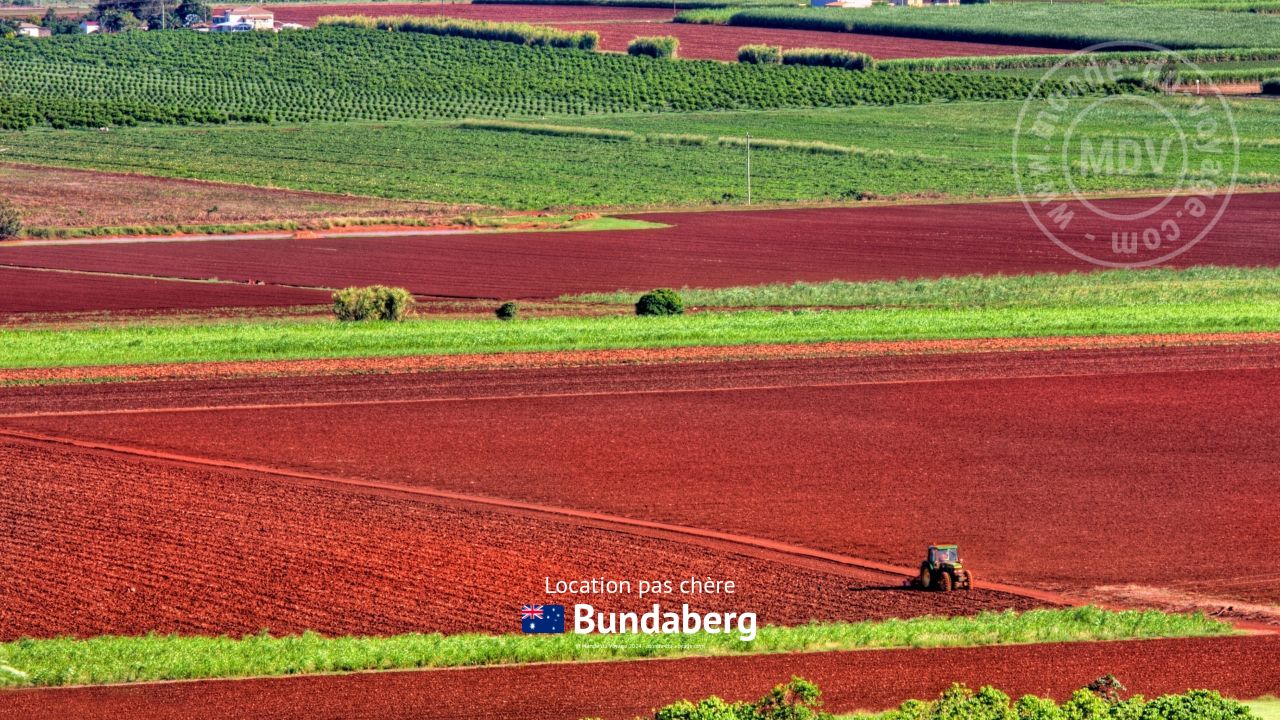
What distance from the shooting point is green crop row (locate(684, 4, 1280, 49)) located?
13675 centimetres

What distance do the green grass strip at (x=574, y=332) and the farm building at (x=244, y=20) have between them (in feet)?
393

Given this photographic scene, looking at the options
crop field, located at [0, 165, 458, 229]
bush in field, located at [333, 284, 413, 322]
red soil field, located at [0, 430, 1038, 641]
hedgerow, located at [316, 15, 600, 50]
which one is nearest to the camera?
red soil field, located at [0, 430, 1038, 641]

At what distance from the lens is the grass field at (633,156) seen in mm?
84938

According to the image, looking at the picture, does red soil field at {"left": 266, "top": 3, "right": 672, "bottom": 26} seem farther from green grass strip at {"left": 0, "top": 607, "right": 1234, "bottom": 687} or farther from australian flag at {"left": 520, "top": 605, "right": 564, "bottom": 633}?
green grass strip at {"left": 0, "top": 607, "right": 1234, "bottom": 687}

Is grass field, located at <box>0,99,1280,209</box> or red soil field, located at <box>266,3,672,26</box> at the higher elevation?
red soil field, located at <box>266,3,672,26</box>

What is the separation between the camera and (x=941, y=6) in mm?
168750

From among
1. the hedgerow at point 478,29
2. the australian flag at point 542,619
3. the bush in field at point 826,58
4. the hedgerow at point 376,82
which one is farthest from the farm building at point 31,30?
the australian flag at point 542,619

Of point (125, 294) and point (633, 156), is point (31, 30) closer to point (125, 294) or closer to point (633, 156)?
point (633, 156)

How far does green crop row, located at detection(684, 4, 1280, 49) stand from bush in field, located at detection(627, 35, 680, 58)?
18273mm

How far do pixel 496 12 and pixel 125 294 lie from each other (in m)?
117

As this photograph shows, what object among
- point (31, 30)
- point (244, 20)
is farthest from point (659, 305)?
point (31, 30)

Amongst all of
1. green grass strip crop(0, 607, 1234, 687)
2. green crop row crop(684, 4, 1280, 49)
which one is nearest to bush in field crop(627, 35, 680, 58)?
green crop row crop(684, 4, 1280, 49)

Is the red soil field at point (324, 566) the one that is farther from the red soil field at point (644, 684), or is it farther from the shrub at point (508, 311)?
the shrub at point (508, 311)

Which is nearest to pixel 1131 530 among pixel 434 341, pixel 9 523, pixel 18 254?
pixel 9 523
